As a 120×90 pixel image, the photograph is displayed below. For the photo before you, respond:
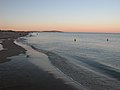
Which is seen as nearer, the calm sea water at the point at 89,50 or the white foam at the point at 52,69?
the white foam at the point at 52,69

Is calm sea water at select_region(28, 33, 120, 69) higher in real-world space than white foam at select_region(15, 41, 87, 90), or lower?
lower

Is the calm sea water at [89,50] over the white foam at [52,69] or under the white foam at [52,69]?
under

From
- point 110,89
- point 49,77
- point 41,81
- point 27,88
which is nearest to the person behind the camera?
point 27,88

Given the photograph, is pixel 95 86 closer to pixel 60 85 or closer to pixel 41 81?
pixel 60 85

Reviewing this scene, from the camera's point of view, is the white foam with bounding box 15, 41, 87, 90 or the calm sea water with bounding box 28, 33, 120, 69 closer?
the white foam with bounding box 15, 41, 87, 90

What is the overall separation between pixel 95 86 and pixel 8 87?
5721mm

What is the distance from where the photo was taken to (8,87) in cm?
1140

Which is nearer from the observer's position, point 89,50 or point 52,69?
point 52,69

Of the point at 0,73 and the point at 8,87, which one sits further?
the point at 0,73

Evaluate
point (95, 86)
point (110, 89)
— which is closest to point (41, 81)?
point (95, 86)

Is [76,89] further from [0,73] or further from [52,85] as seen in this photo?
[0,73]

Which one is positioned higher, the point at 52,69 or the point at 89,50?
the point at 52,69

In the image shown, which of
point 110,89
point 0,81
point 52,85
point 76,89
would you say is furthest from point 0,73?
point 110,89

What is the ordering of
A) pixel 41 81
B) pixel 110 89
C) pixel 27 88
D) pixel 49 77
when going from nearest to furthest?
pixel 27 88
pixel 110 89
pixel 41 81
pixel 49 77
